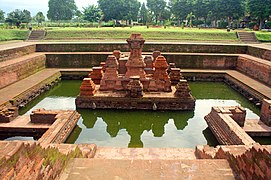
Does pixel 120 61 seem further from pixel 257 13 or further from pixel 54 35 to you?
pixel 257 13

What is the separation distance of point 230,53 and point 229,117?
1195 centimetres

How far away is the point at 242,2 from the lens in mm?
34062

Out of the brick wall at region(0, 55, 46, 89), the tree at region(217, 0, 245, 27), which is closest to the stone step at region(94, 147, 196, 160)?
the brick wall at region(0, 55, 46, 89)

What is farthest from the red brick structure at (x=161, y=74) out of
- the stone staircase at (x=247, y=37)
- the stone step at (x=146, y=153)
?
Answer: the stone staircase at (x=247, y=37)

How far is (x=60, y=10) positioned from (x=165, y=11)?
23.5 m

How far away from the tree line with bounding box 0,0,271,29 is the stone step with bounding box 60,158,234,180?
30.2 metres

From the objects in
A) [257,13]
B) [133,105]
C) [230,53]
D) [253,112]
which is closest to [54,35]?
[230,53]

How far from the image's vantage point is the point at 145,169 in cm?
343

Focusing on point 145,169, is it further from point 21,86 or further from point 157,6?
point 157,6

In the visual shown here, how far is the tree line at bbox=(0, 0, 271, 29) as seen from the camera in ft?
108

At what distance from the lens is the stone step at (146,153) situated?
550 centimetres

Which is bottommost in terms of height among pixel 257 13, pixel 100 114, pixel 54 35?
pixel 100 114

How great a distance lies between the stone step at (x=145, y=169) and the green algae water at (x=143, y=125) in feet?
10.6

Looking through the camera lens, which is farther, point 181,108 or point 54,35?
point 54,35
